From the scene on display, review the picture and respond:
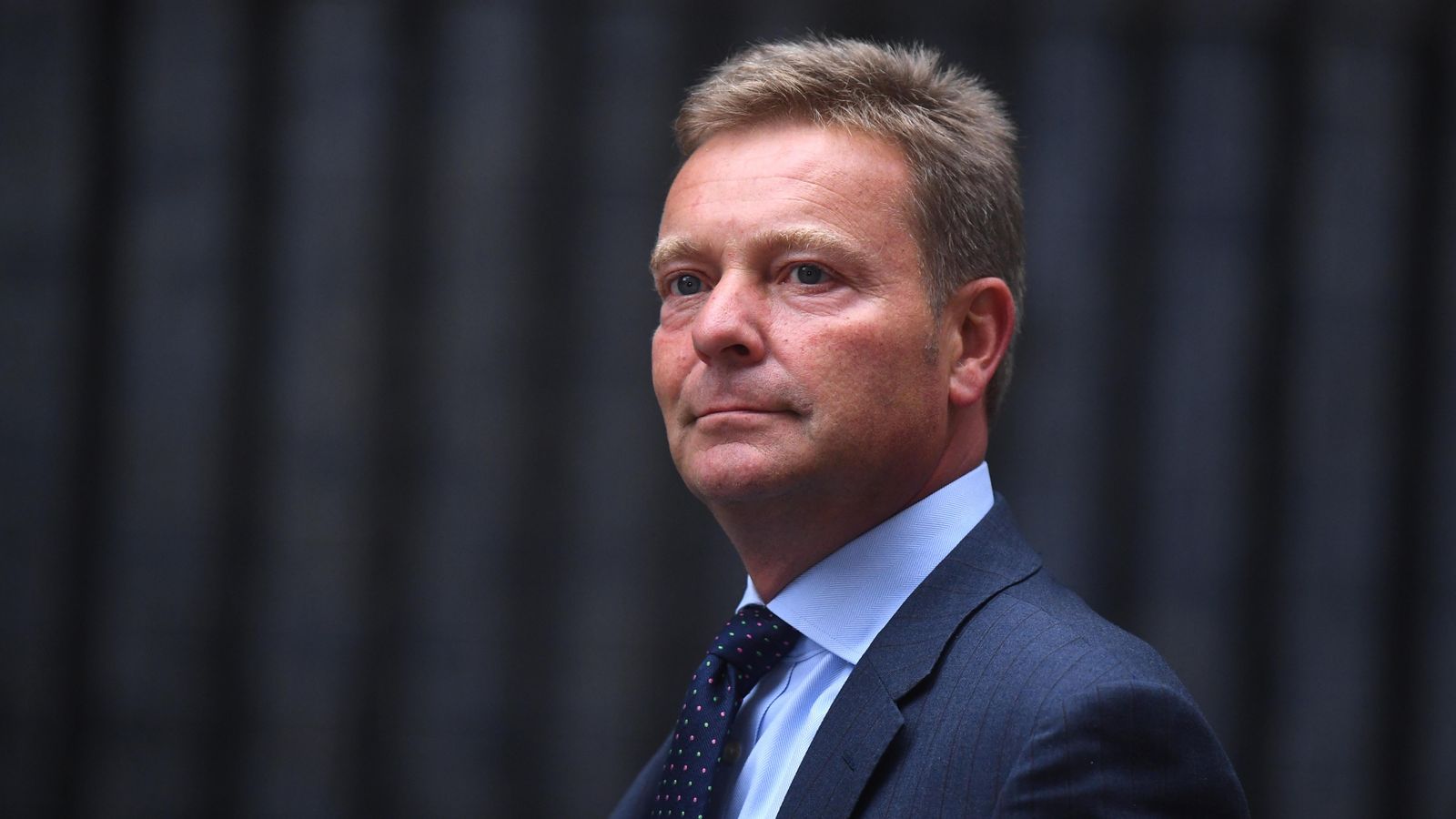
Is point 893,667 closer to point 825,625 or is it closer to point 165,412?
point 825,625

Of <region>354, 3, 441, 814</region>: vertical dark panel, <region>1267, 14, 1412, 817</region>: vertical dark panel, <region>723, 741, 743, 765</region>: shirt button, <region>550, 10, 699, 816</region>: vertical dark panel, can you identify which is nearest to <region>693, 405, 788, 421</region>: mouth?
<region>723, 741, 743, 765</region>: shirt button

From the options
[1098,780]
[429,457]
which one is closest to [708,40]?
[429,457]

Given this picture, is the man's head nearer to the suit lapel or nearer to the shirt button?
the suit lapel

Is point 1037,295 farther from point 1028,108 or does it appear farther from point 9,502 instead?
point 9,502

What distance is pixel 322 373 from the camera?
168 inches

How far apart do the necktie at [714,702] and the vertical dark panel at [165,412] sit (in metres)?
2.96

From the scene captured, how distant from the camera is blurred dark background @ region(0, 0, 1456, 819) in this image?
4.18 meters

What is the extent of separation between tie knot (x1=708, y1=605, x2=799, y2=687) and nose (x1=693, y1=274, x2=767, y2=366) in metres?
0.38

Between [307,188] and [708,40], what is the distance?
153cm

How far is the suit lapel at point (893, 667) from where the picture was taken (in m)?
1.50

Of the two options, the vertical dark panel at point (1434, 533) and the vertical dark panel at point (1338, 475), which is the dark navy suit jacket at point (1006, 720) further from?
the vertical dark panel at point (1434, 533)

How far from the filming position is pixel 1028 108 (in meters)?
4.40

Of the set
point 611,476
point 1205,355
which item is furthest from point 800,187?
point 1205,355

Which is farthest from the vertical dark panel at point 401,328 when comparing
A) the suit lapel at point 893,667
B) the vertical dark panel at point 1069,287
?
the suit lapel at point 893,667
